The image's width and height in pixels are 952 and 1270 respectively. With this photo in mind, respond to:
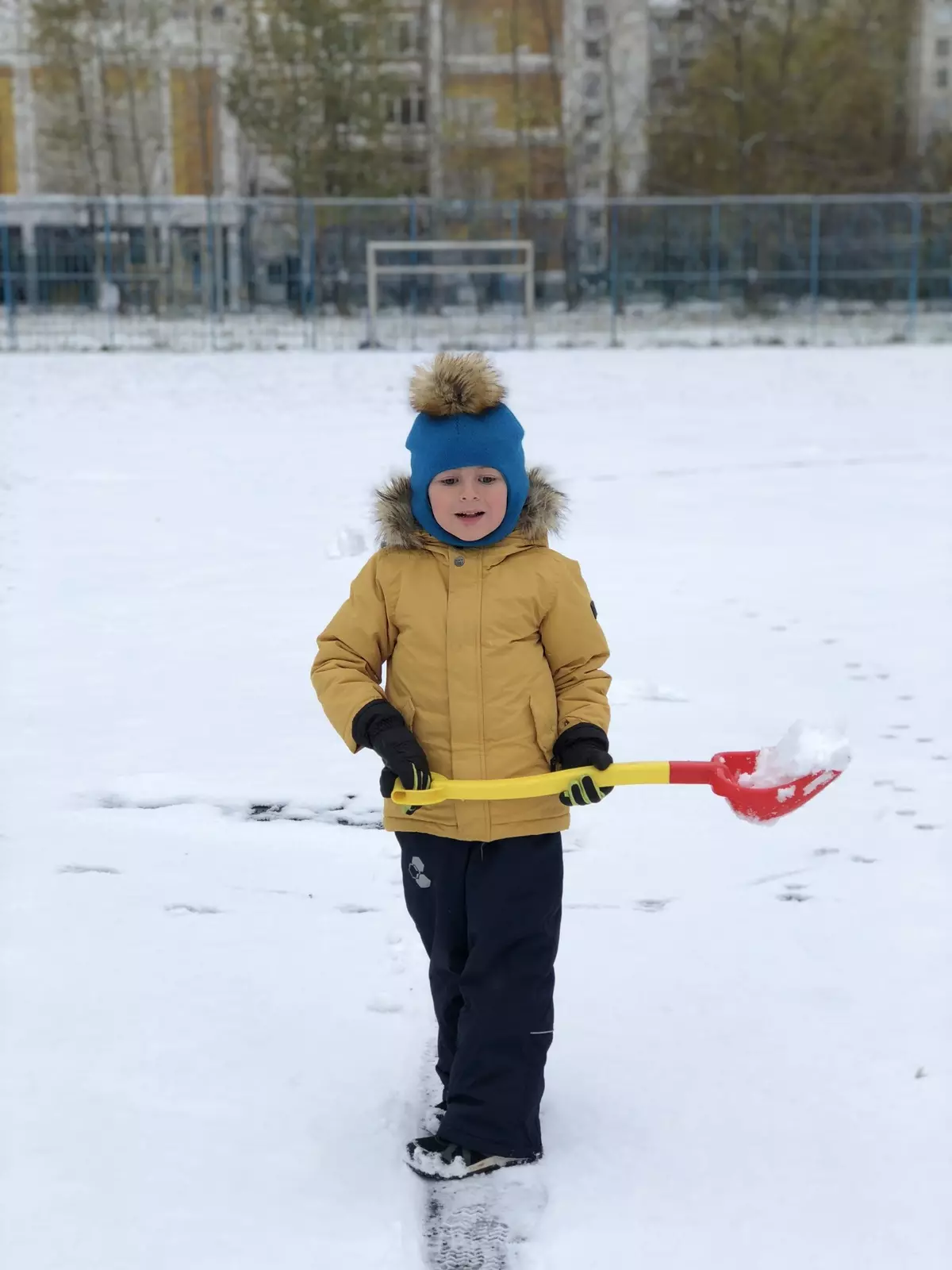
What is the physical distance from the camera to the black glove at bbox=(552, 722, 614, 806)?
2.29 metres

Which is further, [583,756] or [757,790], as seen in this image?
[757,790]

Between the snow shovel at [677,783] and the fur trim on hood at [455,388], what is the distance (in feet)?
1.78

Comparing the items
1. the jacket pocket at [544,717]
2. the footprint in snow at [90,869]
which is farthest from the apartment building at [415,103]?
the jacket pocket at [544,717]

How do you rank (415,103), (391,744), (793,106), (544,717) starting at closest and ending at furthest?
(391,744) < (544,717) < (793,106) < (415,103)

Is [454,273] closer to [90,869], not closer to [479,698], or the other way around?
[90,869]

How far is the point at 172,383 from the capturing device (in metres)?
17.2

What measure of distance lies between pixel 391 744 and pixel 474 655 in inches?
7.4

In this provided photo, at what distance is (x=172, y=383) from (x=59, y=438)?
5309 mm

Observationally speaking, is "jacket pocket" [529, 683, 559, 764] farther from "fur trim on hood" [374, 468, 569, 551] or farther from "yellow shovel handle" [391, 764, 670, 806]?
"fur trim on hood" [374, 468, 569, 551]

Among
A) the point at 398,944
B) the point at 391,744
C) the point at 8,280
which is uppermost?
the point at 8,280

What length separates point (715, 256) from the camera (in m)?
24.0

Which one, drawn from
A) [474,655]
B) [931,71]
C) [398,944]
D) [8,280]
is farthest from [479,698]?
[931,71]

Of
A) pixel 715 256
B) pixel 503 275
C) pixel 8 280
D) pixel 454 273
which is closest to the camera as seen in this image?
pixel 8 280

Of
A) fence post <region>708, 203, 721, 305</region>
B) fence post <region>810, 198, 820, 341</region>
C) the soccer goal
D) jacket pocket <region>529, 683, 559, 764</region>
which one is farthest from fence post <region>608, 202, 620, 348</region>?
jacket pocket <region>529, 683, 559, 764</region>
